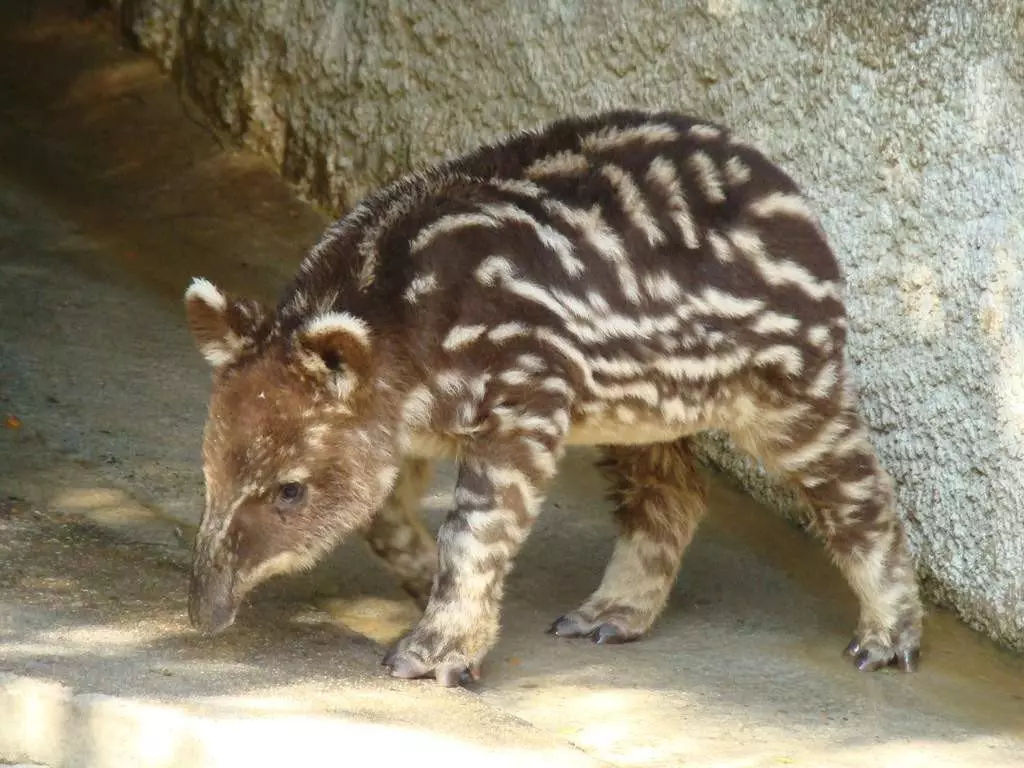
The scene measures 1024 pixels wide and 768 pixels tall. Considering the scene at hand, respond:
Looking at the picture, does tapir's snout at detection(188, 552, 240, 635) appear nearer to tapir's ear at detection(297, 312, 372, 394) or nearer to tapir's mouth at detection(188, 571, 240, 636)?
tapir's mouth at detection(188, 571, 240, 636)

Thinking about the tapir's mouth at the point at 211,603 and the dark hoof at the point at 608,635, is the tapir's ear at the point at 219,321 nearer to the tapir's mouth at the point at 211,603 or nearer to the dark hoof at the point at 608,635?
the tapir's mouth at the point at 211,603

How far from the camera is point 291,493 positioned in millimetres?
5730

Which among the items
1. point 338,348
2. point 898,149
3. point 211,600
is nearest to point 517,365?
point 338,348

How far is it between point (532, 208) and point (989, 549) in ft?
6.89

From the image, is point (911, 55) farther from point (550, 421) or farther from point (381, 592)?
point (381, 592)

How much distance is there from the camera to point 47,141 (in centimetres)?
1026

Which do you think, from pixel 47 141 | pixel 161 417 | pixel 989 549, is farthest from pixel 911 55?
pixel 47 141

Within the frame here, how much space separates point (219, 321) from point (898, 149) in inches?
107

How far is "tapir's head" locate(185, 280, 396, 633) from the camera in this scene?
5583mm

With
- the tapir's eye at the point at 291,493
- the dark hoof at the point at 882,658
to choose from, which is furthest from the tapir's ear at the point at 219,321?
the dark hoof at the point at 882,658

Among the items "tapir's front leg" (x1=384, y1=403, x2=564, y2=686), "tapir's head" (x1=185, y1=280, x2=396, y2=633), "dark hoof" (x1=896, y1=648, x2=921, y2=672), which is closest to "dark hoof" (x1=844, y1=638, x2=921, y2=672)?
"dark hoof" (x1=896, y1=648, x2=921, y2=672)

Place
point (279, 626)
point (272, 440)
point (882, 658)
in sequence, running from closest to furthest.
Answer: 1. point (272, 440)
2. point (279, 626)
3. point (882, 658)

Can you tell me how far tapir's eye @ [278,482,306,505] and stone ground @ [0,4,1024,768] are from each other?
0.47 metres

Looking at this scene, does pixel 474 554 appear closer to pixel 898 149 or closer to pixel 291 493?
pixel 291 493
